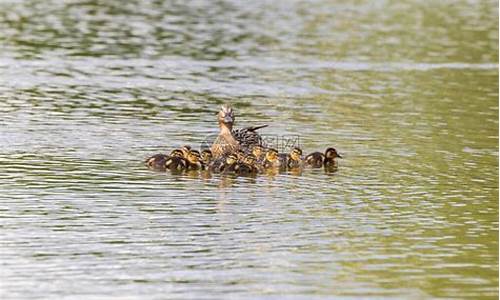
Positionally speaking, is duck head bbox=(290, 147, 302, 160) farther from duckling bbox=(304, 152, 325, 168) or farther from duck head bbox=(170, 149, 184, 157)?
duck head bbox=(170, 149, 184, 157)

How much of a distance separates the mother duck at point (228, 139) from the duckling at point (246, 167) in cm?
32

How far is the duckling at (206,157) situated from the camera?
1323 cm

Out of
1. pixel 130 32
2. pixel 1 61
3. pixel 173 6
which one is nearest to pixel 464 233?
pixel 1 61

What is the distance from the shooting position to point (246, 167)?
42.9 ft

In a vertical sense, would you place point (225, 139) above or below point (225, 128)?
below

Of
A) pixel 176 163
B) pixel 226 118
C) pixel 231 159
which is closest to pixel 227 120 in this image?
pixel 226 118

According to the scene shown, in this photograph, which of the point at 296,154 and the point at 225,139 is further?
the point at 225,139

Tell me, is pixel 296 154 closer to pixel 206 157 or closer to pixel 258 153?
pixel 258 153

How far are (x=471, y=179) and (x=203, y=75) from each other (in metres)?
7.99

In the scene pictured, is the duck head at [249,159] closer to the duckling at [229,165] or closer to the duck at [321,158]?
the duckling at [229,165]

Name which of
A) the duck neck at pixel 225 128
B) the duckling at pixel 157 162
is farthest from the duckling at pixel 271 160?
the duckling at pixel 157 162

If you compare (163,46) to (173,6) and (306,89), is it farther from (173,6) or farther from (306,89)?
(173,6)

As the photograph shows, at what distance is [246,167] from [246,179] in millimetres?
359

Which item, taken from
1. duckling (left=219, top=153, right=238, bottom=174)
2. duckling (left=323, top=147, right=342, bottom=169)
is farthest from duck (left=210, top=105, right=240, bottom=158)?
duckling (left=323, top=147, right=342, bottom=169)
